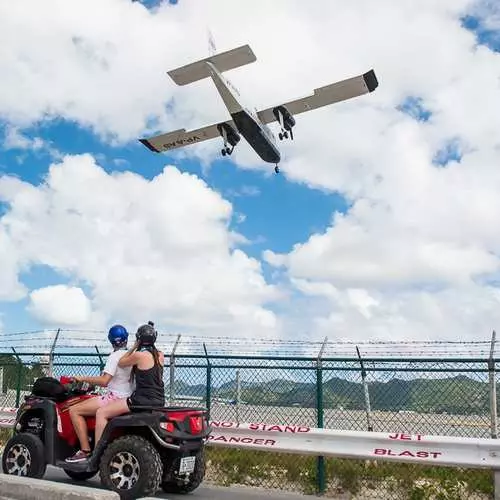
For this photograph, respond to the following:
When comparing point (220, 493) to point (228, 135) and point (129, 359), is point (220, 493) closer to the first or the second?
point (129, 359)

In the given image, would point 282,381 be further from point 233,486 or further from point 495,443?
point 495,443

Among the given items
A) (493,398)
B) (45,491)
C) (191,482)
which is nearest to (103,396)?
(191,482)

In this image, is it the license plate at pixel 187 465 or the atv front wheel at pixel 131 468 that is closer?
the atv front wheel at pixel 131 468

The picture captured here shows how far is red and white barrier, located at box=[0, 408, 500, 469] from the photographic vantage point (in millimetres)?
7645

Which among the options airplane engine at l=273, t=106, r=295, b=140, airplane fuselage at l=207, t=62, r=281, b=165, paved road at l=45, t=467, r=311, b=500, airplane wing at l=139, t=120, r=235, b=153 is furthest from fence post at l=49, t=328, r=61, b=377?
airplane wing at l=139, t=120, r=235, b=153

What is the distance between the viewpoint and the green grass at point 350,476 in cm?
827

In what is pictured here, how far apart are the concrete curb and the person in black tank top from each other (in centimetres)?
Answer: 158

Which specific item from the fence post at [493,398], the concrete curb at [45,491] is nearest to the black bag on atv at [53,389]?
the concrete curb at [45,491]

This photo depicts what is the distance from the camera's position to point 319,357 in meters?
9.62

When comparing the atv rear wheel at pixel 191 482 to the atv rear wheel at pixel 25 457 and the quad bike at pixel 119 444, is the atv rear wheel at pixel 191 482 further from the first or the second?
the atv rear wheel at pixel 25 457

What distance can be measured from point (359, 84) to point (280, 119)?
3.57m

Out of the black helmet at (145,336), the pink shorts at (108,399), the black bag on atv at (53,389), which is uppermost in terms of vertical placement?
the black helmet at (145,336)

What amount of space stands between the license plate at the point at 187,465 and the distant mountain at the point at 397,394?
7.94 feet

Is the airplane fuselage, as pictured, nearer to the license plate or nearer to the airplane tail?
A: the airplane tail
